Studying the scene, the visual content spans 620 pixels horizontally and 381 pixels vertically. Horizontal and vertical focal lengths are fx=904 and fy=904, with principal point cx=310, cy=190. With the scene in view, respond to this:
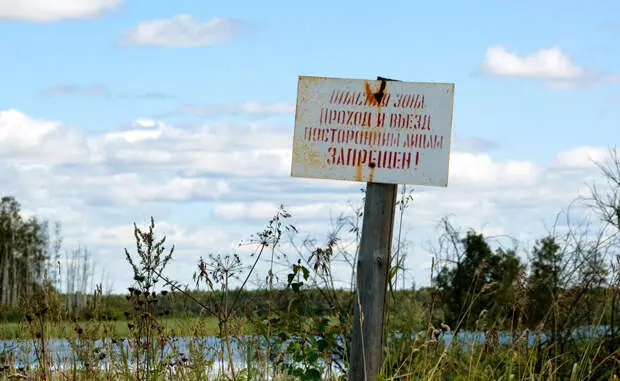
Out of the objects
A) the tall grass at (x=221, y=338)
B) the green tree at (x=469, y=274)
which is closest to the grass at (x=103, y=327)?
the tall grass at (x=221, y=338)

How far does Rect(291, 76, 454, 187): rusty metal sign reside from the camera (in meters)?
4.97

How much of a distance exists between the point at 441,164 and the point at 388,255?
0.59 m

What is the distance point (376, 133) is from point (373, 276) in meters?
0.80

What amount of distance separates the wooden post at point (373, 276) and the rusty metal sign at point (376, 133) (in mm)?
163

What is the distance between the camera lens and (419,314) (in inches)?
288

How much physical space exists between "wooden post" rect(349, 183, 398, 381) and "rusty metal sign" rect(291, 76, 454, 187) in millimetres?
163

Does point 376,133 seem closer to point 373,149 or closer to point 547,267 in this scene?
point 373,149

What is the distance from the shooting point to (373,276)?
5066mm

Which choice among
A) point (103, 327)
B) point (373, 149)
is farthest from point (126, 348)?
point (373, 149)

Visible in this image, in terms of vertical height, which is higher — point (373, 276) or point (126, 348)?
point (373, 276)

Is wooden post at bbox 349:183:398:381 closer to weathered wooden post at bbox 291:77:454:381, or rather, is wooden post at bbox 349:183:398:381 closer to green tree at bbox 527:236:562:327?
weathered wooden post at bbox 291:77:454:381

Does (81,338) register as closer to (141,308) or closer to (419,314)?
(141,308)

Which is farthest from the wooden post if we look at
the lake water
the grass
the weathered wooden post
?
the grass

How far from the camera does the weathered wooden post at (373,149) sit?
4.97m
